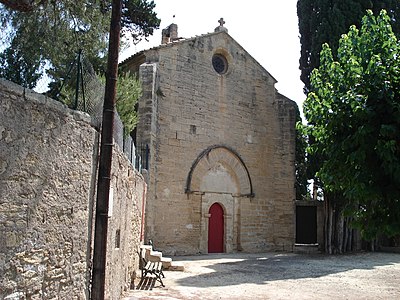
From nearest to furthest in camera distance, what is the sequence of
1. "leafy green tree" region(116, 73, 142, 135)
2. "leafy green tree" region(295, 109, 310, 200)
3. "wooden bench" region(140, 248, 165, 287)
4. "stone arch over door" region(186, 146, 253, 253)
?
1. "wooden bench" region(140, 248, 165, 287)
2. "leafy green tree" region(116, 73, 142, 135)
3. "stone arch over door" region(186, 146, 253, 253)
4. "leafy green tree" region(295, 109, 310, 200)

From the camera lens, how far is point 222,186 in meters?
18.0

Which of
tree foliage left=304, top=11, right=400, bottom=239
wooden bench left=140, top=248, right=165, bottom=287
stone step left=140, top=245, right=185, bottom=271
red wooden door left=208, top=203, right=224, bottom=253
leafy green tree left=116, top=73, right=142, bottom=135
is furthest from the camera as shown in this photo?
red wooden door left=208, top=203, right=224, bottom=253

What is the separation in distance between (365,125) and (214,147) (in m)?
11.9

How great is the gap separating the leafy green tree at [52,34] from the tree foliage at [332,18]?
12721 mm

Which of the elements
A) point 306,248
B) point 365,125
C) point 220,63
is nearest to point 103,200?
point 365,125

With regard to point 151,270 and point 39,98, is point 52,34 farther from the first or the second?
Result: point 151,270

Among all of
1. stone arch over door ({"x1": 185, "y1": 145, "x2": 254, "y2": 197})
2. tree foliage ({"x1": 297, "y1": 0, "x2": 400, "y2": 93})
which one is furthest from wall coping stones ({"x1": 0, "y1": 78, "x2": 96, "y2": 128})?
tree foliage ({"x1": 297, "y1": 0, "x2": 400, "y2": 93})

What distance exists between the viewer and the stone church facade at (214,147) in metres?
15.9

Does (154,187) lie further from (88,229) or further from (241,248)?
(88,229)

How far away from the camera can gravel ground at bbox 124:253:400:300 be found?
8836mm

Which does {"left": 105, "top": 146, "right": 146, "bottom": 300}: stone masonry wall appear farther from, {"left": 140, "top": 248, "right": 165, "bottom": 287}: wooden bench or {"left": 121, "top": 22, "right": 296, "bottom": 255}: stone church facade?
{"left": 121, "top": 22, "right": 296, "bottom": 255}: stone church facade

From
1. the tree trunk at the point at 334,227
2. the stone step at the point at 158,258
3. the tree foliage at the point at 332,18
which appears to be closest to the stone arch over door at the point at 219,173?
the tree trunk at the point at 334,227

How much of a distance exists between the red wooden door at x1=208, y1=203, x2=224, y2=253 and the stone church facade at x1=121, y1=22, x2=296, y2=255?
0.13 feet

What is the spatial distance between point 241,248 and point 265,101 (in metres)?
6.73
